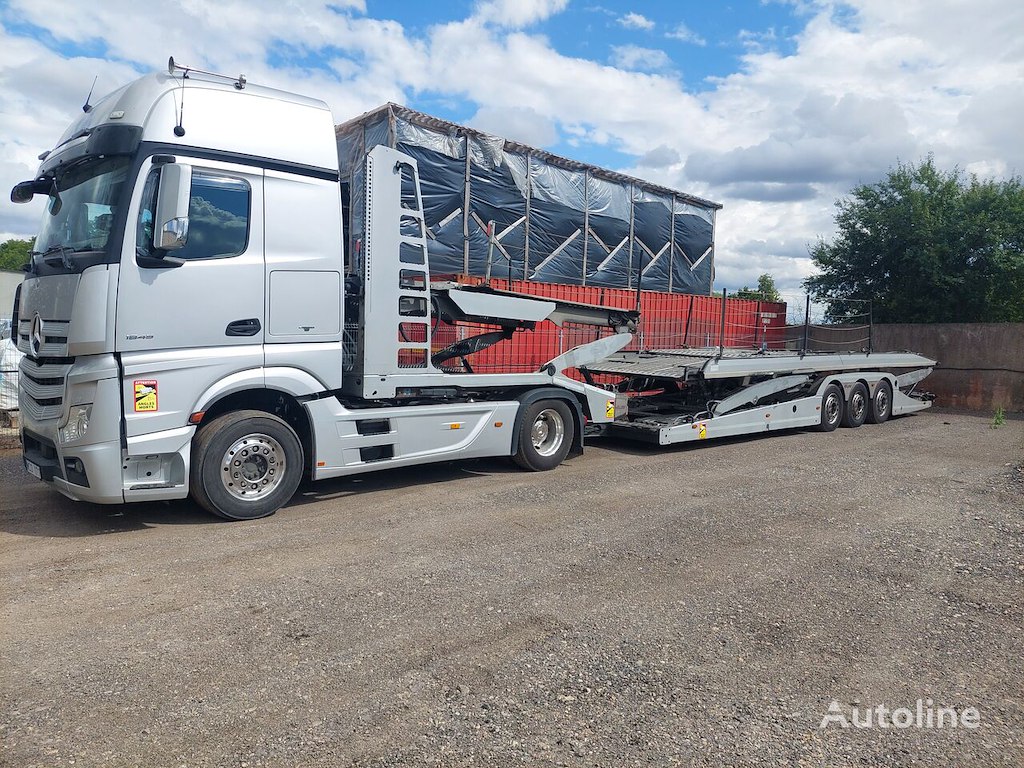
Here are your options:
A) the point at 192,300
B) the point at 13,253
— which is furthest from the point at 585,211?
the point at 13,253

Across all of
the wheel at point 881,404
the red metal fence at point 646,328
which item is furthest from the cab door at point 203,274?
the wheel at point 881,404

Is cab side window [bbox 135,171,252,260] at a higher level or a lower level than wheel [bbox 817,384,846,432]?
higher

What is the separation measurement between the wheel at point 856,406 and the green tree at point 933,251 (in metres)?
5.45

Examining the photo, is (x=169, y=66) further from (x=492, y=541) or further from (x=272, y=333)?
(x=492, y=541)

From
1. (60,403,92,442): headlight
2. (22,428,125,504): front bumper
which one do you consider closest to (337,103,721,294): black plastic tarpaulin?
(60,403,92,442): headlight

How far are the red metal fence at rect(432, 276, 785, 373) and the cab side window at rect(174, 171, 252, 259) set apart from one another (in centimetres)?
317

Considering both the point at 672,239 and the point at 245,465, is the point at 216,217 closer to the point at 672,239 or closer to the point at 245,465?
the point at 245,465

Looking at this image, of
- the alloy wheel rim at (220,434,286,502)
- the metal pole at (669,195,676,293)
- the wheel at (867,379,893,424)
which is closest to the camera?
the alloy wheel rim at (220,434,286,502)

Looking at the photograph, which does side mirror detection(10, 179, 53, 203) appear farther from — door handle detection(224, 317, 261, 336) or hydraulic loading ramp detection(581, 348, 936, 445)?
hydraulic loading ramp detection(581, 348, 936, 445)

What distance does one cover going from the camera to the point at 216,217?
6145mm

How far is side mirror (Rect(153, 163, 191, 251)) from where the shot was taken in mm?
5648

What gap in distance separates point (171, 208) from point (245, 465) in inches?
88.2

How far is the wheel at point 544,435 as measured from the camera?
8750 millimetres

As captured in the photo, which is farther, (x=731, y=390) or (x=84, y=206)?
(x=731, y=390)
